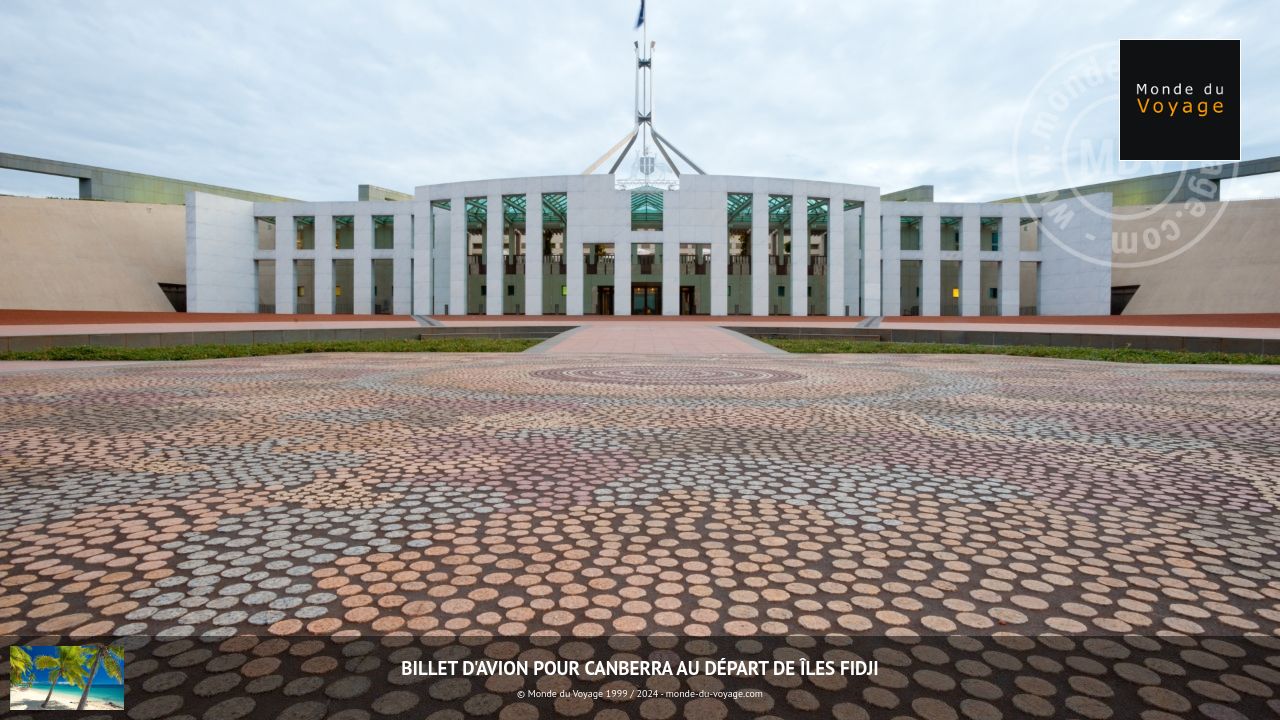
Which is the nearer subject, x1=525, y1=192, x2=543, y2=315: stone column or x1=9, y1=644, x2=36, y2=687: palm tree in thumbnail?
x1=9, y1=644, x2=36, y2=687: palm tree in thumbnail

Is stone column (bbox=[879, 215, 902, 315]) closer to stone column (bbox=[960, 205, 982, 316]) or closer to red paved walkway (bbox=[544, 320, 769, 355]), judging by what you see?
stone column (bbox=[960, 205, 982, 316])

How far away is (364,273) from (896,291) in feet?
130

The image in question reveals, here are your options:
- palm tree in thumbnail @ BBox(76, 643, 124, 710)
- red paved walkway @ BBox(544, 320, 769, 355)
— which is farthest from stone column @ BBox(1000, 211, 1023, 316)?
palm tree in thumbnail @ BBox(76, 643, 124, 710)

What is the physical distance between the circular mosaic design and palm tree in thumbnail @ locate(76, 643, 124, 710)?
24.6ft

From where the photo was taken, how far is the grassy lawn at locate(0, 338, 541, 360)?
13508 mm

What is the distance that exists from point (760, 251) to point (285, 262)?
3509cm

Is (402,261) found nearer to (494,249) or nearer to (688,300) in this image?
(494,249)

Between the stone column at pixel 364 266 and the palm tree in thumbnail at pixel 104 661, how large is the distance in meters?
50.3

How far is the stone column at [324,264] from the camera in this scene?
48.8 metres

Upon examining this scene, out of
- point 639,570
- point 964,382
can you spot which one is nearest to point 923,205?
point 964,382

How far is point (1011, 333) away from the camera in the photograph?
822 inches

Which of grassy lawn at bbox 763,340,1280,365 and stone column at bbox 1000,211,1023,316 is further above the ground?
stone column at bbox 1000,211,1023,316

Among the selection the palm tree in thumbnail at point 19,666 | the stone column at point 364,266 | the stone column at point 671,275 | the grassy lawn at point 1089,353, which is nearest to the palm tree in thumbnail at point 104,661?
the palm tree in thumbnail at point 19,666

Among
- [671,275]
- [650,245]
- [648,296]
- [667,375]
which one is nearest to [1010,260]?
[671,275]
